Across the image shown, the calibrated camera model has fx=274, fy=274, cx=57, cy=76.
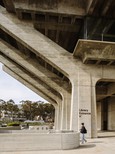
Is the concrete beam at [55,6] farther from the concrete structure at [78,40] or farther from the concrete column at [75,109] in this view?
Answer: the concrete column at [75,109]

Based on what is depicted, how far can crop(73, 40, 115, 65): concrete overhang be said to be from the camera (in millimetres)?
23250

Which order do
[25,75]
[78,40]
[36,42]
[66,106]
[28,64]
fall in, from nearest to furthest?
[78,40] → [36,42] → [28,64] → [66,106] → [25,75]

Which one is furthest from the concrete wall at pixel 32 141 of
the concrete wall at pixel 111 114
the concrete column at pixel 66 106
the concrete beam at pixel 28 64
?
the concrete wall at pixel 111 114

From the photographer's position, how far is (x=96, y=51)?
2402 centimetres

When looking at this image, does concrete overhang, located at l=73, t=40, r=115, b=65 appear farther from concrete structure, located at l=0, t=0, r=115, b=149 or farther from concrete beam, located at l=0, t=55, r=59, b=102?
concrete beam, located at l=0, t=55, r=59, b=102

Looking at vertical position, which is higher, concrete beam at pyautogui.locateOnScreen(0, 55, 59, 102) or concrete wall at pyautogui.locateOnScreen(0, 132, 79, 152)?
concrete beam at pyautogui.locateOnScreen(0, 55, 59, 102)

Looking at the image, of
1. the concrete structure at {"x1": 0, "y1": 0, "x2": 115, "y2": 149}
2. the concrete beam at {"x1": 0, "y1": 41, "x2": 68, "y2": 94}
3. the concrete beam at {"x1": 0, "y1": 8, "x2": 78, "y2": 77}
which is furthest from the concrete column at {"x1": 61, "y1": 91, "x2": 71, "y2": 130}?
the concrete beam at {"x1": 0, "y1": 8, "x2": 78, "y2": 77}

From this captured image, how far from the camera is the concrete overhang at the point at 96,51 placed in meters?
23.2

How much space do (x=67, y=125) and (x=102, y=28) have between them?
1732 cm

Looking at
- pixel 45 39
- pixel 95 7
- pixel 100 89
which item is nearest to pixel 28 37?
pixel 45 39

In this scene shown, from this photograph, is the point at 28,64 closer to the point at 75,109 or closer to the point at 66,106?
the point at 66,106

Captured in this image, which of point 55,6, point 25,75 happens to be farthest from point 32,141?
point 25,75

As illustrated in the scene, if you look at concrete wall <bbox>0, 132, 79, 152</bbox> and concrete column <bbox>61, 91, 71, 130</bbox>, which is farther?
concrete column <bbox>61, 91, 71, 130</bbox>

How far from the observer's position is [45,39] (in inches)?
965
